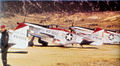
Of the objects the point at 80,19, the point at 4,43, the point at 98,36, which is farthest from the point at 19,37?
the point at 98,36

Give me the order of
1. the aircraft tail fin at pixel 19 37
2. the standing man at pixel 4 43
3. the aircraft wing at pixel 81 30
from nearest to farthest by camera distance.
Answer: the standing man at pixel 4 43 < the aircraft tail fin at pixel 19 37 < the aircraft wing at pixel 81 30

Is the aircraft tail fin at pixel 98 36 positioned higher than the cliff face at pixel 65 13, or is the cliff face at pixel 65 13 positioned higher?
the cliff face at pixel 65 13

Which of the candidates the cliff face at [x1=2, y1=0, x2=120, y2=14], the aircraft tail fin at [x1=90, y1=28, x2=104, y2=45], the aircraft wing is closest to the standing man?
the cliff face at [x1=2, y1=0, x2=120, y2=14]

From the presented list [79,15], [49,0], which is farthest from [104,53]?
[49,0]

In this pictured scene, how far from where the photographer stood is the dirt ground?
436 cm

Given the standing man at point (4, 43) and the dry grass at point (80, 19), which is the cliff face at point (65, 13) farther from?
the standing man at point (4, 43)

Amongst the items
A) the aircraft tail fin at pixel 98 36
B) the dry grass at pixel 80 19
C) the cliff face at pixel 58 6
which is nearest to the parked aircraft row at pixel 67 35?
the aircraft tail fin at pixel 98 36

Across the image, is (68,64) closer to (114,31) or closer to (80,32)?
(80,32)

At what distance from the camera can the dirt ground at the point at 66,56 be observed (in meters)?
4.36

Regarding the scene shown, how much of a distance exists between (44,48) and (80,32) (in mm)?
897

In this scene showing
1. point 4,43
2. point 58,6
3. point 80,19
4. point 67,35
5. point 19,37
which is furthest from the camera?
point 67,35

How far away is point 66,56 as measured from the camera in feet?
14.8

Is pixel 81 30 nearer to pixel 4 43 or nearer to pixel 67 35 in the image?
pixel 67 35

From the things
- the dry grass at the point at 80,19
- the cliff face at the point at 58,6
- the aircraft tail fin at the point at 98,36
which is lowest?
the aircraft tail fin at the point at 98,36
